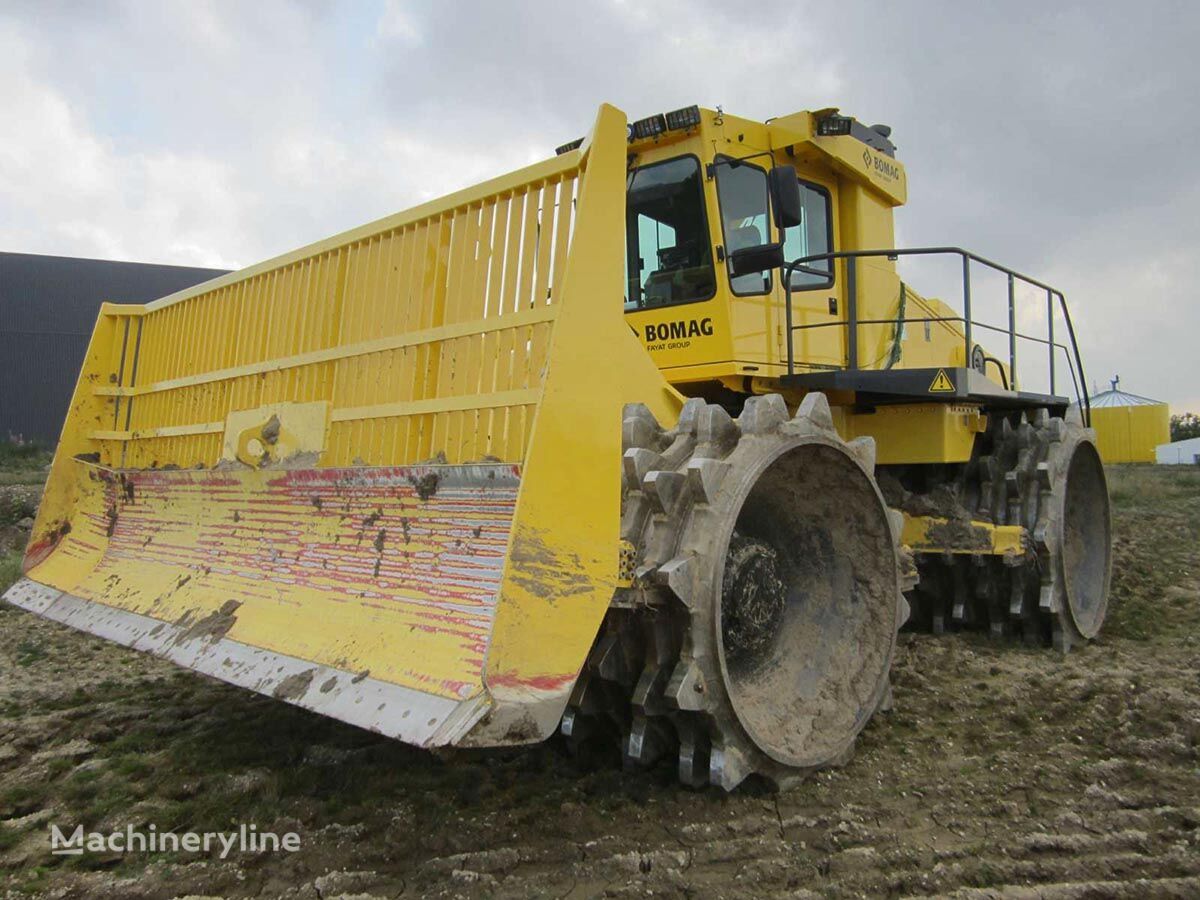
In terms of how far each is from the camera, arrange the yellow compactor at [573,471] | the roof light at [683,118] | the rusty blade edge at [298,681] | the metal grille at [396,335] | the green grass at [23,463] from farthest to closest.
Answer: the green grass at [23,463]
the roof light at [683,118]
the metal grille at [396,335]
the yellow compactor at [573,471]
the rusty blade edge at [298,681]

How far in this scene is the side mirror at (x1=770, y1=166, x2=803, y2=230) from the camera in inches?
162

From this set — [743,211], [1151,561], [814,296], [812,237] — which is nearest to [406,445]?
[743,211]

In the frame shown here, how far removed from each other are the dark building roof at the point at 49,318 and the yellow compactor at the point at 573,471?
18.9 m

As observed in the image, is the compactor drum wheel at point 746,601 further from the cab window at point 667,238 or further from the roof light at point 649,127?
the roof light at point 649,127

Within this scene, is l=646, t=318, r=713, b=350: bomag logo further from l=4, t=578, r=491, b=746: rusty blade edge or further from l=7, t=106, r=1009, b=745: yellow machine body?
l=4, t=578, r=491, b=746: rusty blade edge

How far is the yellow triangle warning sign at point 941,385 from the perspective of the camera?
4613mm

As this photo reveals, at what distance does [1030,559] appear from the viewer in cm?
550

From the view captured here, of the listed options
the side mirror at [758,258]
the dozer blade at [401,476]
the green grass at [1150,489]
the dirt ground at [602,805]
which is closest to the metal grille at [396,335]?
the dozer blade at [401,476]

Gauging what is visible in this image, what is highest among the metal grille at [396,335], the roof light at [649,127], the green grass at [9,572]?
the roof light at [649,127]

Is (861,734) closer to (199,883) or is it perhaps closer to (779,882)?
(779,882)

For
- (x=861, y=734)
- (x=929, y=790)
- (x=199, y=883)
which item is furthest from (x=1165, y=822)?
(x=199, y=883)

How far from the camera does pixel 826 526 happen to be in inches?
151

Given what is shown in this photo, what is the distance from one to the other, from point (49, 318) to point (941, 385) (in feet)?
75.3

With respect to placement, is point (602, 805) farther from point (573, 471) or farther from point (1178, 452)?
point (1178, 452)
